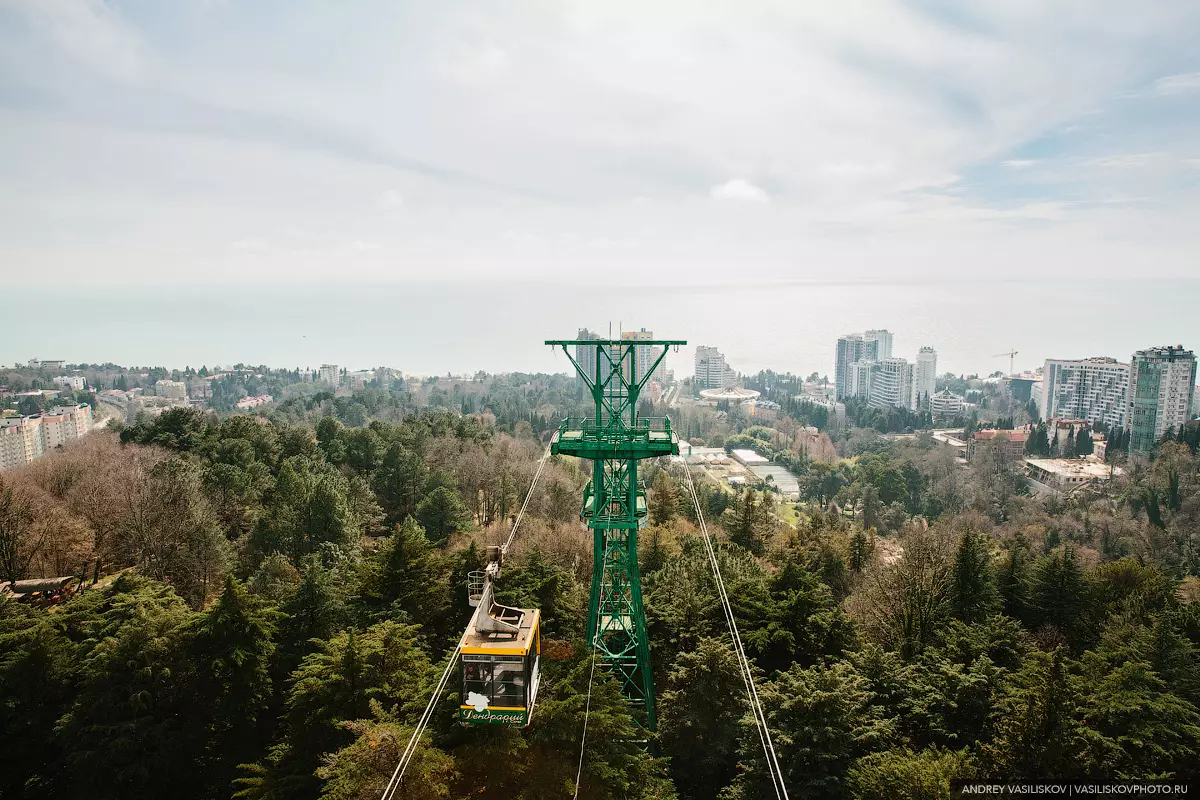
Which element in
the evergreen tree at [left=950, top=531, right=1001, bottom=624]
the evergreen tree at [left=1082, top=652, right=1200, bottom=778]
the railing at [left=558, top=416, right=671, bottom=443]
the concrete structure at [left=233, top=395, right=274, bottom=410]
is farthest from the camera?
the concrete structure at [left=233, top=395, right=274, bottom=410]


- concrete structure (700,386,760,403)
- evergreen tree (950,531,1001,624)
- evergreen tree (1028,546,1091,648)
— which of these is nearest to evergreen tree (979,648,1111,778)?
evergreen tree (950,531,1001,624)

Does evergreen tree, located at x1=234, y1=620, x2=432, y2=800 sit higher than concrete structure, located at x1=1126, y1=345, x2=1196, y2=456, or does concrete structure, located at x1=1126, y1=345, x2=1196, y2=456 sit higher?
concrete structure, located at x1=1126, y1=345, x2=1196, y2=456

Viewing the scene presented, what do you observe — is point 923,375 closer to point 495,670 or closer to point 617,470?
point 617,470

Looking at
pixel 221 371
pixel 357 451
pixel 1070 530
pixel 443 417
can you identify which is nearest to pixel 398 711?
pixel 357 451

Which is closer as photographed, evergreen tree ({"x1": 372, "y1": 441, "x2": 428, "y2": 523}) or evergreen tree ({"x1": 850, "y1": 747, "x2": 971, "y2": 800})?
evergreen tree ({"x1": 850, "y1": 747, "x2": 971, "y2": 800})

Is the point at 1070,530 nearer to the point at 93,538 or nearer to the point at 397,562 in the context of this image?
the point at 397,562

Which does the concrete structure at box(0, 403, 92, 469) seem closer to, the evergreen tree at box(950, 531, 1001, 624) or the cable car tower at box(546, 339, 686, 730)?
the cable car tower at box(546, 339, 686, 730)

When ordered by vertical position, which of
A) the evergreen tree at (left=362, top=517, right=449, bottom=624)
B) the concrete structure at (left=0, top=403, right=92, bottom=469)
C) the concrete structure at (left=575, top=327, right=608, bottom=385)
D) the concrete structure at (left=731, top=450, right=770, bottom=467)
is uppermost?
the concrete structure at (left=575, top=327, right=608, bottom=385)
